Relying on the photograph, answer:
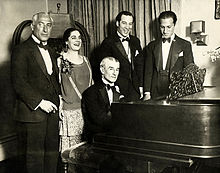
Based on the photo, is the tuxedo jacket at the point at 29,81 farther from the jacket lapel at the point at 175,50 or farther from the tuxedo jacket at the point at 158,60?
the jacket lapel at the point at 175,50

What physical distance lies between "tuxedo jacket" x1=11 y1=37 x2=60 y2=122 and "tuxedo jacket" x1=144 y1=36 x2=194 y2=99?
4.46 feet

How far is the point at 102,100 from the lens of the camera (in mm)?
3277

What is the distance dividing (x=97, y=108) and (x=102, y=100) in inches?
3.7

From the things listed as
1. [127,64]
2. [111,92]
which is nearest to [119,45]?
[127,64]

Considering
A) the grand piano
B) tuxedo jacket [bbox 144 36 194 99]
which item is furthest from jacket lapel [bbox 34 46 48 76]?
tuxedo jacket [bbox 144 36 194 99]

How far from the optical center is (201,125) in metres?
2.36

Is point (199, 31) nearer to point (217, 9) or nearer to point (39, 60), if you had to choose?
point (217, 9)

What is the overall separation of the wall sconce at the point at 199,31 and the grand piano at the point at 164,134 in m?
2.23

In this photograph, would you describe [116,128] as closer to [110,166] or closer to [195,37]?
[110,166]

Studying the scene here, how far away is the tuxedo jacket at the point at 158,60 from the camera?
4.17 metres

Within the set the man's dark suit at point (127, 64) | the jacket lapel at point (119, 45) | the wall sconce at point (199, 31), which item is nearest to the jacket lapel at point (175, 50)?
the man's dark suit at point (127, 64)

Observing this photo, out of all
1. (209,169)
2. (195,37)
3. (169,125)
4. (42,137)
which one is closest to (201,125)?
(169,125)

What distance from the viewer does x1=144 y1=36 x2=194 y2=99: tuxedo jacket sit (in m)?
4.17

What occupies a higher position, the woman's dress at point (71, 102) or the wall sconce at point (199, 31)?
the wall sconce at point (199, 31)
